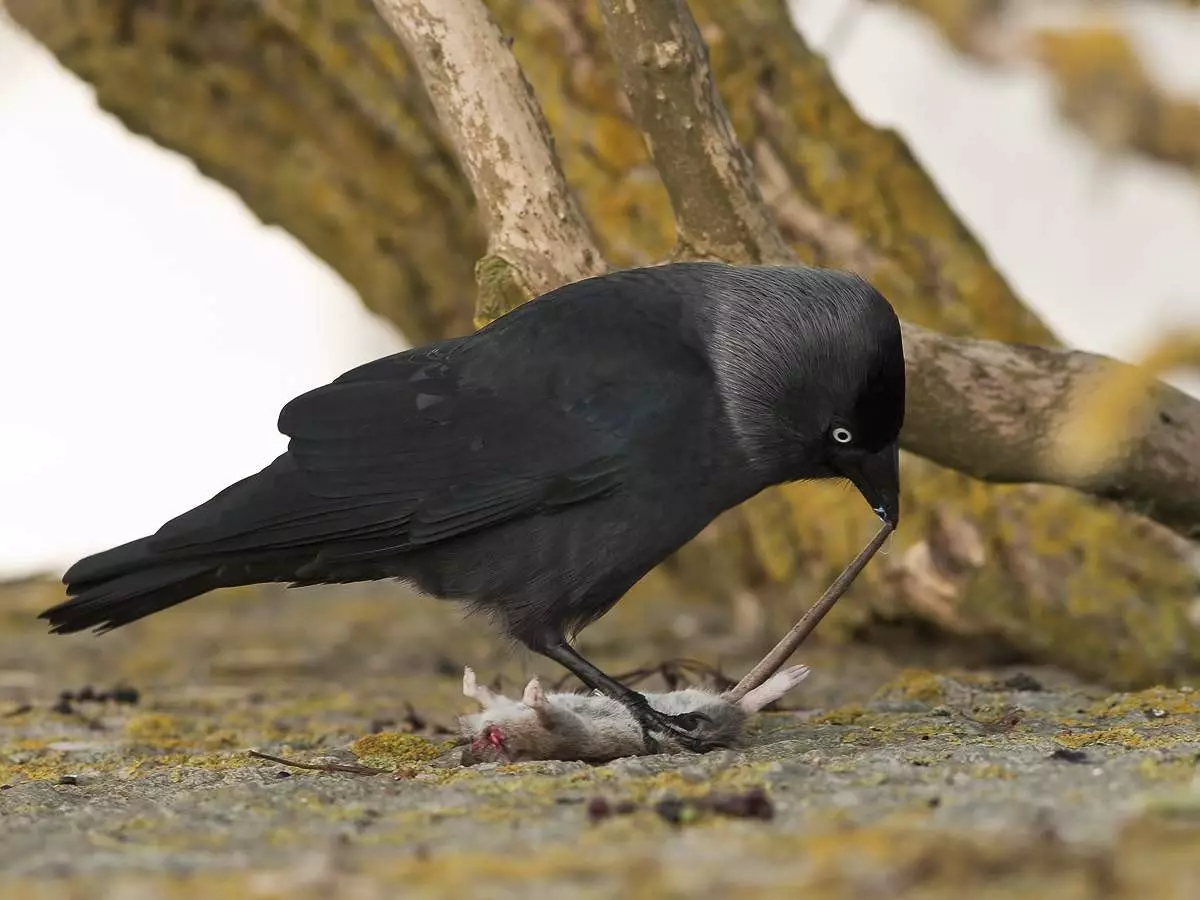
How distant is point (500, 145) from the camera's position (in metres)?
4.62

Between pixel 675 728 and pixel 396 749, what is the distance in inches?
27.6

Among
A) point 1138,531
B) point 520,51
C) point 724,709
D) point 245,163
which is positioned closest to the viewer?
point 724,709

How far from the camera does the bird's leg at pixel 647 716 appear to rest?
12.9ft

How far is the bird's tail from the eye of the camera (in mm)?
4039

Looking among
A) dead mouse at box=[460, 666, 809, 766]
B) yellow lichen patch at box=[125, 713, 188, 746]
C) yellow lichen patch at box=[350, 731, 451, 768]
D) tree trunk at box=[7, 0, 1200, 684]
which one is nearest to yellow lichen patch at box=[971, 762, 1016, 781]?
dead mouse at box=[460, 666, 809, 766]

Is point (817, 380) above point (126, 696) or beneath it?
above

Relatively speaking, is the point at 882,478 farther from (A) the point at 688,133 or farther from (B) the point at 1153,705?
(A) the point at 688,133

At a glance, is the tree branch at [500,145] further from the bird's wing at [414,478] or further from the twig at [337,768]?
the twig at [337,768]

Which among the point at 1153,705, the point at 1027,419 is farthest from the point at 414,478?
the point at 1153,705

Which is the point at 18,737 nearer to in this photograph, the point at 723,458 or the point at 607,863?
the point at 723,458

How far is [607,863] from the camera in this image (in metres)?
2.27

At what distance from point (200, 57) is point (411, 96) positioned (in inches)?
38.4

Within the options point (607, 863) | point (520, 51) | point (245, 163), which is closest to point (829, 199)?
point (520, 51)

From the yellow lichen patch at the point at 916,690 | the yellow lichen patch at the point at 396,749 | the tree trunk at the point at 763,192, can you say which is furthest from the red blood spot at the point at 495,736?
the tree trunk at the point at 763,192
